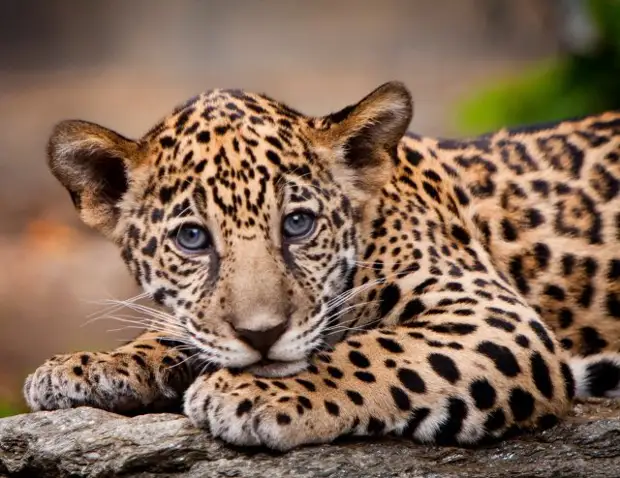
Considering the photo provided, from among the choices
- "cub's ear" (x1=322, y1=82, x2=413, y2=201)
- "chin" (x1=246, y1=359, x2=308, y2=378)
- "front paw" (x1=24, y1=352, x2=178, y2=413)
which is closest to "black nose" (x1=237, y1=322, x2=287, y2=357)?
"chin" (x1=246, y1=359, x2=308, y2=378)

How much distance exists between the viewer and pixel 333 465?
6.62m

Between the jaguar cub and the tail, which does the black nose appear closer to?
the jaguar cub

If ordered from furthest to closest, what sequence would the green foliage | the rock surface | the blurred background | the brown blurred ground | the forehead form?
the brown blurred ground → the blurred background → the green foliage → the forehead → the rock surface

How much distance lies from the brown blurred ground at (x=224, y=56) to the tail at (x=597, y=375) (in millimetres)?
13545

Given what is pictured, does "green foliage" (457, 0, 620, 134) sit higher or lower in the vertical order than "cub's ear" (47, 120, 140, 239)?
higher

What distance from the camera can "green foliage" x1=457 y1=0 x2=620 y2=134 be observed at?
1684cm

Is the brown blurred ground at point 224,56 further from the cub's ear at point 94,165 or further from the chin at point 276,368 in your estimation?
the chin at point 276,368

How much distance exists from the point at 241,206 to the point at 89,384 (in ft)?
5.00

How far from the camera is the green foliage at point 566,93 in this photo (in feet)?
55.3

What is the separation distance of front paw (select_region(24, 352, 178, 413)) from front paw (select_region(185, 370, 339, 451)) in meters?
0.94

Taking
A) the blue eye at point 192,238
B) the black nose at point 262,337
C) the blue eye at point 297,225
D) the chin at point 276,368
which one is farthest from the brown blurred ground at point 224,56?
the black nose at point 262,337

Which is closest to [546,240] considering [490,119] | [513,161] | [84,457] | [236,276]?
[513,161]

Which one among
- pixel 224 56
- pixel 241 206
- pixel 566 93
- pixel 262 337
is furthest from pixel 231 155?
pixel 224 56

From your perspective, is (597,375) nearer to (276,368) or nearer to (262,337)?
(276,368)
